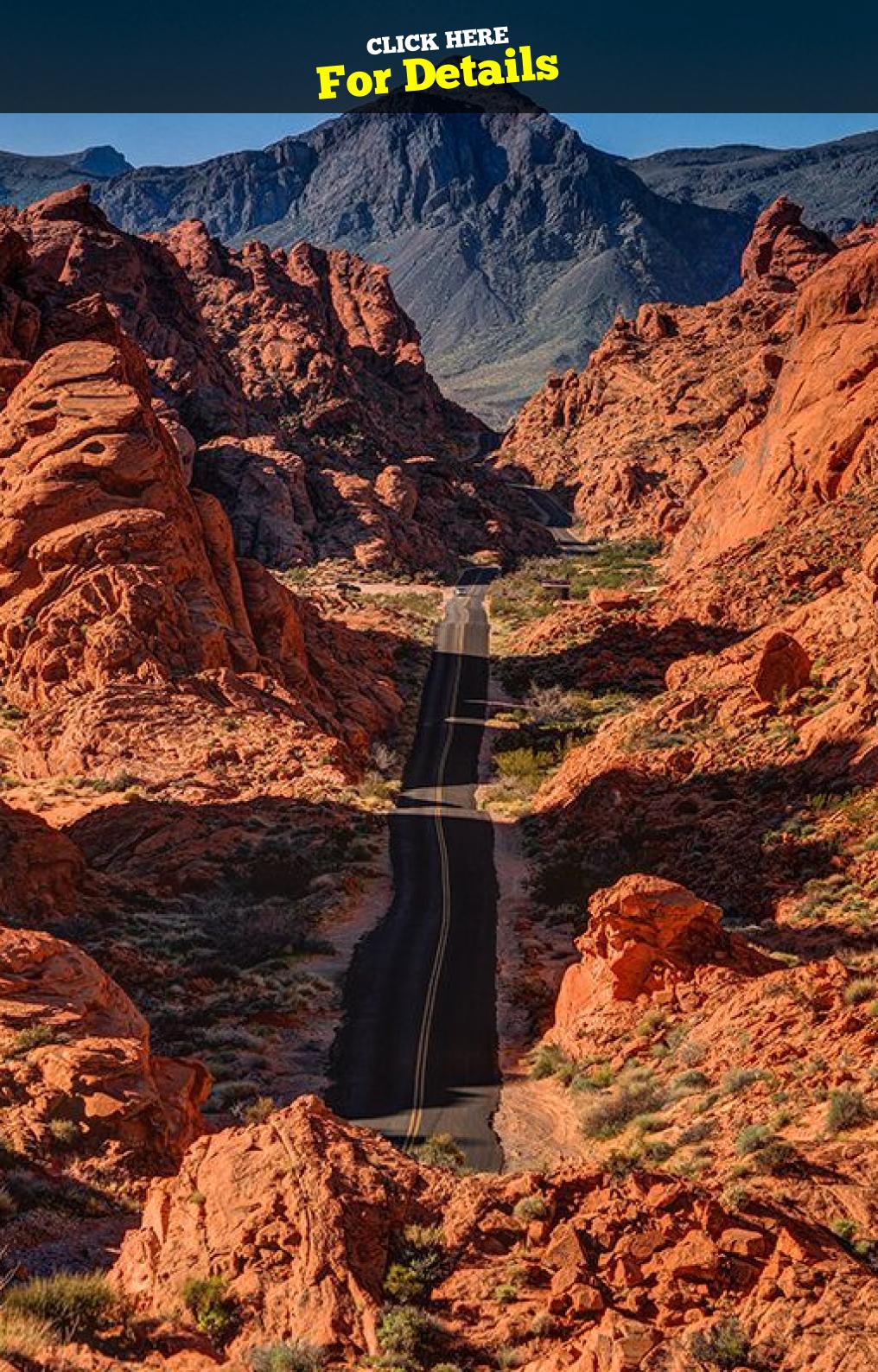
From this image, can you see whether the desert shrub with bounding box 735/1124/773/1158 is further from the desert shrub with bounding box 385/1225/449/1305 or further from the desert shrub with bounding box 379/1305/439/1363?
the desert shrub with bounding box 379/1305/439/1363

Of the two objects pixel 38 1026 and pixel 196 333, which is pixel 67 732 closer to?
pixel 38 1026

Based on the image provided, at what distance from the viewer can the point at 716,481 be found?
8031 cm

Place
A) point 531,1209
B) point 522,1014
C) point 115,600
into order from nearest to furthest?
1. point 531,1209
2. point 522,1014
3. point 115,600

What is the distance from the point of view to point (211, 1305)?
43.0ft

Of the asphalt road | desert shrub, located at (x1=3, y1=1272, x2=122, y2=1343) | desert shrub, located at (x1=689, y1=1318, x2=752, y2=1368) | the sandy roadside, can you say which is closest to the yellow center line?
the asphalt road

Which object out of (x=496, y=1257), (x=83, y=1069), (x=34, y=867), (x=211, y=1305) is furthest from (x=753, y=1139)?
(x=34, y=867)

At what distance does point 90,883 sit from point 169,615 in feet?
51.9

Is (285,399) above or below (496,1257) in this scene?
above

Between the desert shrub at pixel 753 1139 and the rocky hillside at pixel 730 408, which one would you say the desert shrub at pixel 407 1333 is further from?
the rocky hillside at pixel 730 408

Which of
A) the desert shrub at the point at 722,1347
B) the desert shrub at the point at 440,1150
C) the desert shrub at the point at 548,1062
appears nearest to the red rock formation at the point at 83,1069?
the desert shrub at the point at 440,1150

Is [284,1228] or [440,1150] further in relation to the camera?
[440,1150]

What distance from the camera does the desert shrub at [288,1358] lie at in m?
12.0

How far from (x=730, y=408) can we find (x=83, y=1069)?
121 meters

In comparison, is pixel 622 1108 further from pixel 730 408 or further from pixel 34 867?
pixel 730 408
